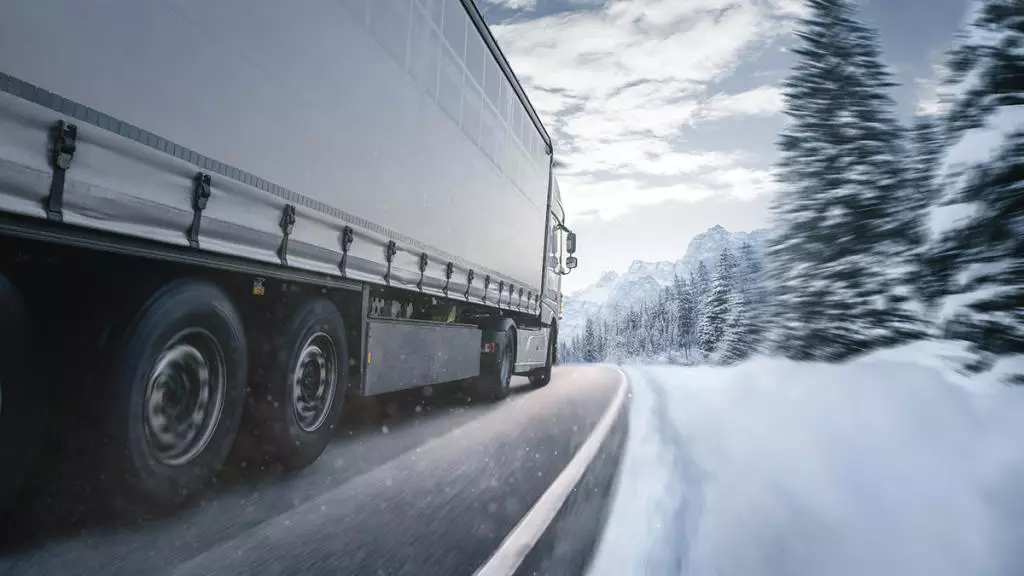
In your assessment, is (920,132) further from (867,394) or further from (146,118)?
(146,118)

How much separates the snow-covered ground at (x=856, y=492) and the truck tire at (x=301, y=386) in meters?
2.48

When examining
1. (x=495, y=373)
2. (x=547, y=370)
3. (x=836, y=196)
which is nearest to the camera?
(x=495, y=373)

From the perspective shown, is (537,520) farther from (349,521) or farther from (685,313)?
(685,313)

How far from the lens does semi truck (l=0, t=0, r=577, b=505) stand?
3174 millimetres

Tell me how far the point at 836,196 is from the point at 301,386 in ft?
54.1

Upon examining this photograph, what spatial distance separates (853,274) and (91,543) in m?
17.2

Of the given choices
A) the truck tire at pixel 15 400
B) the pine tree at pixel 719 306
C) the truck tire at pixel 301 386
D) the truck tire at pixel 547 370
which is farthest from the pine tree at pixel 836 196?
the pine tree at pixel 719 306

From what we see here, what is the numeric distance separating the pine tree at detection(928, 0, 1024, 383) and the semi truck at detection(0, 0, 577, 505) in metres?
5.59

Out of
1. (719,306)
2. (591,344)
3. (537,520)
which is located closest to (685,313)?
(591,344)

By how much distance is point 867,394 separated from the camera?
15.7 ft

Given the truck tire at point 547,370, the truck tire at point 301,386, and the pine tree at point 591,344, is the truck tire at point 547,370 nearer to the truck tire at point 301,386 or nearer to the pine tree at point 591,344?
the truck tire at point 301,386

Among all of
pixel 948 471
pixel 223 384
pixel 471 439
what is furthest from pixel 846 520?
pixel 471 439

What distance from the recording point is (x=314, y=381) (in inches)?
238

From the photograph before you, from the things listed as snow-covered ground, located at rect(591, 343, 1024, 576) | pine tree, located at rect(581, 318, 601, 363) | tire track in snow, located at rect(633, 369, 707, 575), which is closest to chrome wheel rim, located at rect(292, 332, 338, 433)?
snow-covered ground, located at rect(591, 343, 1024, 576)
